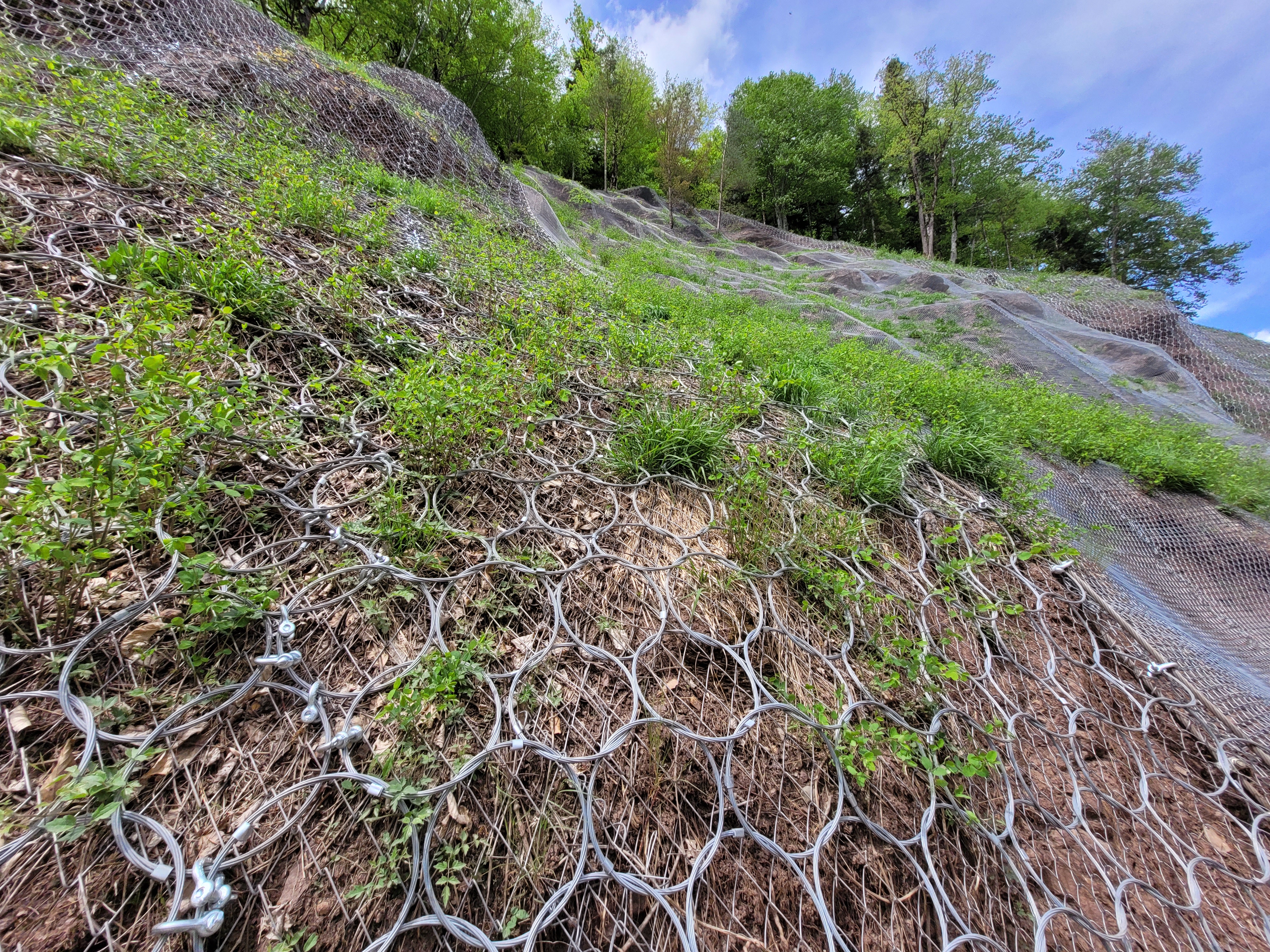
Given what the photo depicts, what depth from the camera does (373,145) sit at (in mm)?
4965

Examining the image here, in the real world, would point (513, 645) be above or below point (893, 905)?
above

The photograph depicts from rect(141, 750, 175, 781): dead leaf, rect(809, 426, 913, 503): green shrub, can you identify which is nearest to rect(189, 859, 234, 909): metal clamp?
rect(141, 750, 175, 781): dead leaf

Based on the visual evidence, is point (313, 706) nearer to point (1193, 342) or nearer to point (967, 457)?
point (967, 457)

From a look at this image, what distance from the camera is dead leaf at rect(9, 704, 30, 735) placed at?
806 millimetres

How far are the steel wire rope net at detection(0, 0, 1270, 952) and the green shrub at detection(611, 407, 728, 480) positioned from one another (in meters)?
0.12

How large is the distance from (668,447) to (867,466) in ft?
3.48

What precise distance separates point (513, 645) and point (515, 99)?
19.0 m

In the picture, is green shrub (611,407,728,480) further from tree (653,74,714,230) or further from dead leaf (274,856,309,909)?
tree (653,74,714,230)

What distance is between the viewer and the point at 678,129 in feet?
41.2

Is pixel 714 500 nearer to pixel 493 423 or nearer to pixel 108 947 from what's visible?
pixel 493 423

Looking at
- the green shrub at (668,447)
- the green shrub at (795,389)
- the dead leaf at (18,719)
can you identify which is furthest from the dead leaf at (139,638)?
the green shrub at (795,389)

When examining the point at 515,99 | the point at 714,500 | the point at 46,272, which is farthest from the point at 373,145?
the point at 515,99

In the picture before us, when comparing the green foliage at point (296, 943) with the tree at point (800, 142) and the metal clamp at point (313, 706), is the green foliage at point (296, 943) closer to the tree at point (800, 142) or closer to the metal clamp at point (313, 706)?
the metal clamp at point (313, 706)

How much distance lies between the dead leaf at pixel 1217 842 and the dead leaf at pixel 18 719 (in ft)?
10.5
